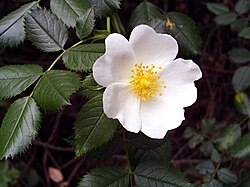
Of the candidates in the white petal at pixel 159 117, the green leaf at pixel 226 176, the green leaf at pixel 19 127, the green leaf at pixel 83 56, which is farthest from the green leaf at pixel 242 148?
the green leaf at pixel 19 127

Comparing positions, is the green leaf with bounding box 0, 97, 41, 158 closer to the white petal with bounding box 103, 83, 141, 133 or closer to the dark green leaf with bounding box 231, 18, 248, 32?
the white petal with bounding box 103, 83, 141, 133

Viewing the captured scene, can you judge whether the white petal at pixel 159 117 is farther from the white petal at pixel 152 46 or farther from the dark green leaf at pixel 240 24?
the dark green leaf at pixel 240 24

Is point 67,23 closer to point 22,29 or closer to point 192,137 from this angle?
point 22,29

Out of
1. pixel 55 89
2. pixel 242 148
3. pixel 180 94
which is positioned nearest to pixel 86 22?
pixel 55 89

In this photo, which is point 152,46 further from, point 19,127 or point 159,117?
point 19,127

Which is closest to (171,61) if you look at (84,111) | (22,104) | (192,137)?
(84,111)
